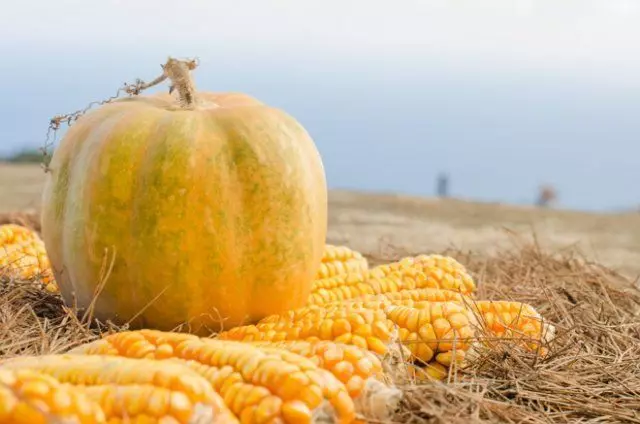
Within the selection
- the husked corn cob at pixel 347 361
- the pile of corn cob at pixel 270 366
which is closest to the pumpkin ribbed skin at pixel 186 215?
the pile of corn cob at pixel 270 366

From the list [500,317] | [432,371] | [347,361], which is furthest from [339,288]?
[347,361]

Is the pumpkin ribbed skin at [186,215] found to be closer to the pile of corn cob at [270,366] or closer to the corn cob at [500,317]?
the pile of corn cob at [270,366]

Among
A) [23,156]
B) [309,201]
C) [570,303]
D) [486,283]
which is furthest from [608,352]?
[23,156]

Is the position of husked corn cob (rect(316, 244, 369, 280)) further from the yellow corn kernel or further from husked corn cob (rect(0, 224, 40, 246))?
husked corn cob (rect(0, 224, 40, 246))

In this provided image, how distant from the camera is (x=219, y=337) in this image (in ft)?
9.62

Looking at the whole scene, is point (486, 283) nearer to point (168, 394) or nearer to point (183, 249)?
point (183, 249)

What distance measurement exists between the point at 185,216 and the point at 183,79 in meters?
0.54

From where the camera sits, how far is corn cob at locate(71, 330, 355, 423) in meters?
2.21

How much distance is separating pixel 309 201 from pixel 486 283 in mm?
1326

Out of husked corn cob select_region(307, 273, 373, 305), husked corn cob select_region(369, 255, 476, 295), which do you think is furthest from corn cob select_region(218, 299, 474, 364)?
husked corn cob select_region(369, 255, 476, 295)

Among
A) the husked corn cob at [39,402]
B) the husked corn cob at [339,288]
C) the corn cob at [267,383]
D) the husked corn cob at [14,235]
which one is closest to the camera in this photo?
the husked corn cob at [39,402]

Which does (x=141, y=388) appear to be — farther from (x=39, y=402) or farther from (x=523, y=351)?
(x=523, y=351)

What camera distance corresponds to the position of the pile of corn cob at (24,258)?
11.7 ft

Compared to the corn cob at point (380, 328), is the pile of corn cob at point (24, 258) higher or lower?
lower
